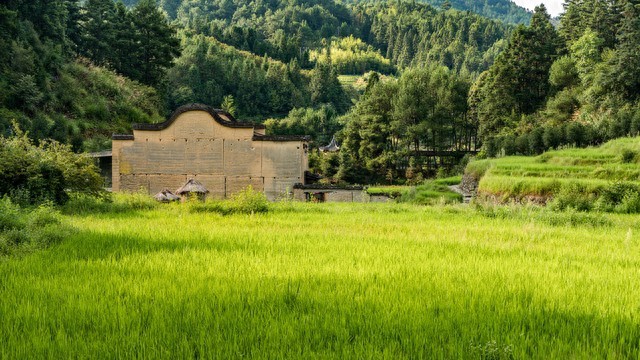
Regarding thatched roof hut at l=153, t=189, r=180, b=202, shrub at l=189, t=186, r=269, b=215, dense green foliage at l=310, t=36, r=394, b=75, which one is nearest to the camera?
shrub at l=189, t=186, r=269, b=215

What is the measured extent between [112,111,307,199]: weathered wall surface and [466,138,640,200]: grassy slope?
33.9 ft

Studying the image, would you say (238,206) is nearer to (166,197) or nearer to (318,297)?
(318,297)

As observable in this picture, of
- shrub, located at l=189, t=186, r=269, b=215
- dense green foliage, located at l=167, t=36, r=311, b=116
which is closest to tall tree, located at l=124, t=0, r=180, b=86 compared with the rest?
dense green foliage, located at l=167, t=36, r=311, b=116

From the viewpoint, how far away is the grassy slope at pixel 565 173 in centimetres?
1889

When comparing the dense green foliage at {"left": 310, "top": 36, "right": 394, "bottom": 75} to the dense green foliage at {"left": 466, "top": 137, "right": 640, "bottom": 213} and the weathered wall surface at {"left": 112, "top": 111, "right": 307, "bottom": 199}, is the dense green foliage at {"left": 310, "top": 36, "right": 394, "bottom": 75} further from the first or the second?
the dense green foliage at {"left": 466, "top": 137, "right": 640, "bottom": 213}

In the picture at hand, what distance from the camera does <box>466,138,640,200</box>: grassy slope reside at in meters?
18.9

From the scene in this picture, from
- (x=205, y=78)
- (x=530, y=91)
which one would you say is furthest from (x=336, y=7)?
(x=530, y=91)

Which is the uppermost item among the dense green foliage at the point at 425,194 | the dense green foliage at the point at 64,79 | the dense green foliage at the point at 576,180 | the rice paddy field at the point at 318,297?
the dense green foliage at the point at 64,79

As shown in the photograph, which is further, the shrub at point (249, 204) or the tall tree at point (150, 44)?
the tall tree at point (150, 44)

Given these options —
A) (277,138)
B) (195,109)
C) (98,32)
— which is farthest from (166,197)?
(98,32)

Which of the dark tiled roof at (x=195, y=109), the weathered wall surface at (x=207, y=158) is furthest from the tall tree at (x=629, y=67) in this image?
the dark tiled roof at (x=195, y=109)

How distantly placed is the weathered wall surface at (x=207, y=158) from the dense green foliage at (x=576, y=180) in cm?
1034

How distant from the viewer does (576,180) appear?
741 inches

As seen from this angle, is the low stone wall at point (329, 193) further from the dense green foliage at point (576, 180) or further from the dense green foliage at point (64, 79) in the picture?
the dense green foliage at point (64, 79)
